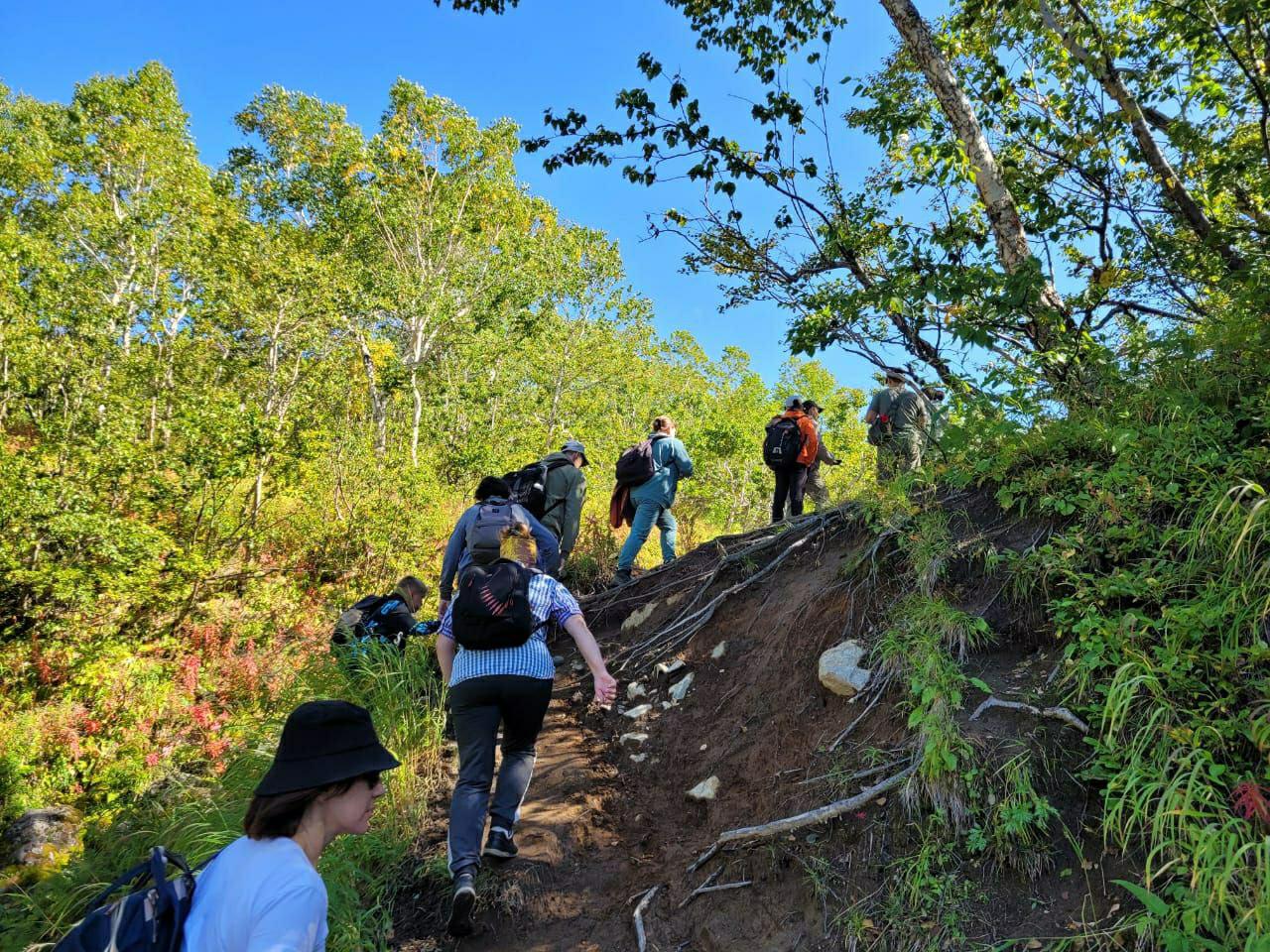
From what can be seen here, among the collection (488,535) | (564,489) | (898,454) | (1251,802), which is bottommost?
(1251,802)

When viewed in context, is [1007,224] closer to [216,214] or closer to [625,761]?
[625,761]

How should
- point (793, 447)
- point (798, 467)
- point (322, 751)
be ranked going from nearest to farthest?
point (322, 751) < point (793, 447) < point (798, 467)

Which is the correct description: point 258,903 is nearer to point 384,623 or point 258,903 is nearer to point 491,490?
point 491,490

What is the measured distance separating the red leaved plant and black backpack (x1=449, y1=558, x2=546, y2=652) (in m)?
2.58

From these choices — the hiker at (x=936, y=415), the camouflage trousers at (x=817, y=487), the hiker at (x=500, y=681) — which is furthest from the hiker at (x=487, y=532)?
the camouflage trousers at (x=817, y=487)

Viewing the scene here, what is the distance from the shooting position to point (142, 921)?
1259 millimetres

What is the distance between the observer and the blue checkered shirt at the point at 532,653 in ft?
9.71

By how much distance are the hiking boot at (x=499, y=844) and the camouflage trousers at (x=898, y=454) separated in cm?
363

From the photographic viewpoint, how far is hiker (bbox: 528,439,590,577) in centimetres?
641

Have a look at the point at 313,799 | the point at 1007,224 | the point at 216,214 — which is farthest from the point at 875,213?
the point at 216,214

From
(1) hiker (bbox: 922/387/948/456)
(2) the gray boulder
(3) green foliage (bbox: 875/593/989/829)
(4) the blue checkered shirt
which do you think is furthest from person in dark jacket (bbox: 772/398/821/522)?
(2) the gray boulder

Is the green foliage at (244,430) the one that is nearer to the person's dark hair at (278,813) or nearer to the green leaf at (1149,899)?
the person's dark hair at (278,813)

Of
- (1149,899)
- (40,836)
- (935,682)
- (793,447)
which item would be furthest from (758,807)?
(40,836)

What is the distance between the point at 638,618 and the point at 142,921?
16.6 ft
